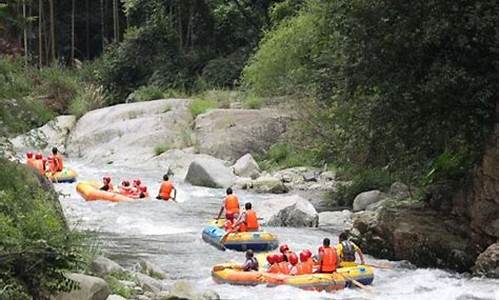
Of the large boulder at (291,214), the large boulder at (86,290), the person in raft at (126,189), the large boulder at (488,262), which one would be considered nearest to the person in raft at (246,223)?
the large boulder at (291,214)

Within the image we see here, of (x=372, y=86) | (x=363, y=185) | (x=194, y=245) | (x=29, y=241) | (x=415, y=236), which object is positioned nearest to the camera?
(x=29, y=241)

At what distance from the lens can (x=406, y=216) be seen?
1276 cm

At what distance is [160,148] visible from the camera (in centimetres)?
2614

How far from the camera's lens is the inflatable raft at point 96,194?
18.6m

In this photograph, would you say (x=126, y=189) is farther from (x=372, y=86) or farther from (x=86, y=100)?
(x=86, y=100)

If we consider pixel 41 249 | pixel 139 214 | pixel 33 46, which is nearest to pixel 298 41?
pixel 139 214

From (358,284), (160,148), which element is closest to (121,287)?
(358,284)

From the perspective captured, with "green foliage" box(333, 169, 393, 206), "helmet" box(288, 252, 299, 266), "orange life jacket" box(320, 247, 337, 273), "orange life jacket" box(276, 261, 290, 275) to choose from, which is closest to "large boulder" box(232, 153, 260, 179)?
"green foliage" box(333, 169, 393, 206)

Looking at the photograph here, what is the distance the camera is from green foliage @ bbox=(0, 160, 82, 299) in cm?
645

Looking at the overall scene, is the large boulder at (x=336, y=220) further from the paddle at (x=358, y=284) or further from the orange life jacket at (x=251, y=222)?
the paddle at (x=358, y=284)

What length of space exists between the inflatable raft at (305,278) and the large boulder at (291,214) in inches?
173

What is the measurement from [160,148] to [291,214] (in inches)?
438

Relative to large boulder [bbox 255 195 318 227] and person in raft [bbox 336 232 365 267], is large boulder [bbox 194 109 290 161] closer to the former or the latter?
large boulder [bbox 255 195 318 227]

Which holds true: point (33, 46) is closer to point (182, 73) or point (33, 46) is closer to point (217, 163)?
point (182, 73)
